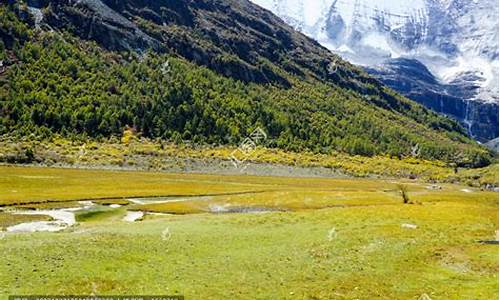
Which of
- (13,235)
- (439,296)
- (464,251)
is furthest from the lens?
(464,251)

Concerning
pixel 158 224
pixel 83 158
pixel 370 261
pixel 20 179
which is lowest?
pixel 83 158

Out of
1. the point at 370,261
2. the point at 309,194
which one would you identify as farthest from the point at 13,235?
the point at 309,194

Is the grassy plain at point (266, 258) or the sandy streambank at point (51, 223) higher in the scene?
the grassy plain at point (266, 258)

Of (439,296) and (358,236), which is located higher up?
(439,296)

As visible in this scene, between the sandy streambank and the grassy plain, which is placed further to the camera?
the sandy streambank

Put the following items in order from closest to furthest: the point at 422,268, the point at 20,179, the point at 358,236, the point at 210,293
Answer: the point at 210,293 < the point at 422,268 < the point at 358,236 < the point at 20,179

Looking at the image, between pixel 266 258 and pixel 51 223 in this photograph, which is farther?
pixel 51 223

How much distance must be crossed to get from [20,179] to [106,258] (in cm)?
8374

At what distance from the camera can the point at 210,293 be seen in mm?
37781

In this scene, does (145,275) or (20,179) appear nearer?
(145,275)

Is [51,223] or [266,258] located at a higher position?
[266,258]

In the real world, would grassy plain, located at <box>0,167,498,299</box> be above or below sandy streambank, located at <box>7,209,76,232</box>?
above

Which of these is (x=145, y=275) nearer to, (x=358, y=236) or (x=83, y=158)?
(x=358, y=236)

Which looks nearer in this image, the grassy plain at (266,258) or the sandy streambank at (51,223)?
the grassy plain at (266,258)
